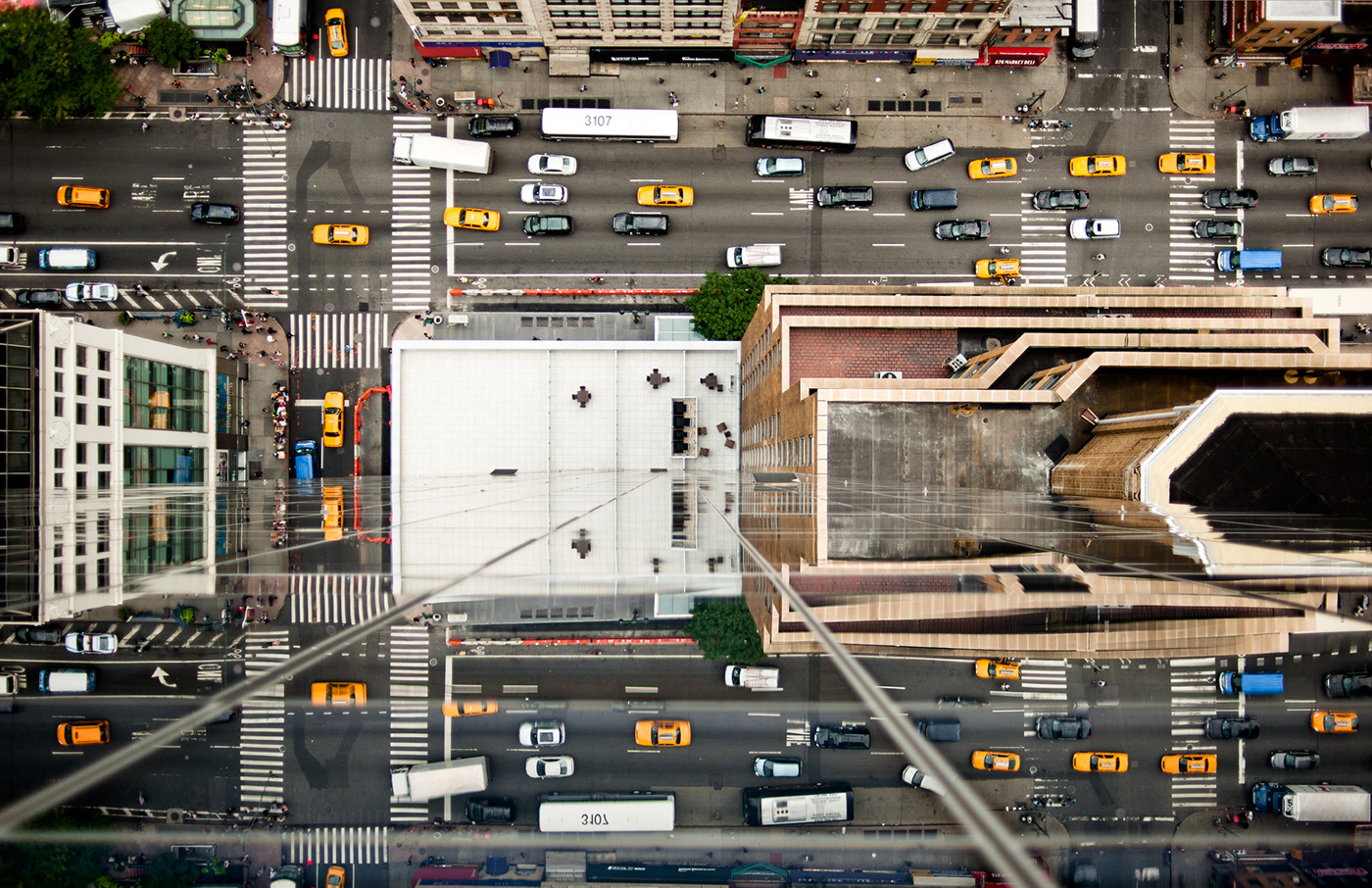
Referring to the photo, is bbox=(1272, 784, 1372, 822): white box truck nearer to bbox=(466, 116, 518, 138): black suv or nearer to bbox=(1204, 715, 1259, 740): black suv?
bbox=(1204, 715, 1259, 740): black suv

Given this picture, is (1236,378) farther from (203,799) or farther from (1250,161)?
(203,799)

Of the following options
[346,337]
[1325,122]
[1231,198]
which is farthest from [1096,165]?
[346,337]

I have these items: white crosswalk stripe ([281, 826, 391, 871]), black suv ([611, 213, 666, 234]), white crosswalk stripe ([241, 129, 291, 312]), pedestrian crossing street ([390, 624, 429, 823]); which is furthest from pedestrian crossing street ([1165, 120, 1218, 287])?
white crosswalk stripe ([241, 129, 291, 312])

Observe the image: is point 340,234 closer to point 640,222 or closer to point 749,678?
point 640,222

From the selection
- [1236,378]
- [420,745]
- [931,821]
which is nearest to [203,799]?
[931,821]

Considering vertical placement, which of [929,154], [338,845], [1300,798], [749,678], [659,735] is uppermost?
[929,154]

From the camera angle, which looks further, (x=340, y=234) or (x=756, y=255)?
(x=340, y=234)

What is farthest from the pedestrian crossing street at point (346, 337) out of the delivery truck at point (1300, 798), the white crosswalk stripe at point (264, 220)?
the delivery truck at point (1300, 798)
